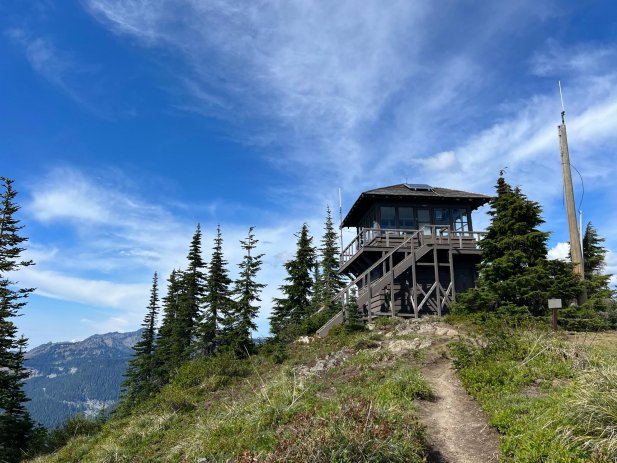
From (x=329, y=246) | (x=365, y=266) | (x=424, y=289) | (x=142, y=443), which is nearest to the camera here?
(x=142, y=443)

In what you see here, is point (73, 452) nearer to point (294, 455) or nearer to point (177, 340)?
point (294, 455)

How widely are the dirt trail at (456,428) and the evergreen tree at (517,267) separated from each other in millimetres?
8932

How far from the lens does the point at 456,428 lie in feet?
30.6

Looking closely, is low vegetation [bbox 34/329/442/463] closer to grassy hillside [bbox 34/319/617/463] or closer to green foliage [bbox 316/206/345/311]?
grassy hillside [bbox 34/319/617/463]

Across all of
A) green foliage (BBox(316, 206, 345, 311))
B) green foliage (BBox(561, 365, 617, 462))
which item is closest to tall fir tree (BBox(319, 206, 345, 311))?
green foliage (BBox(316, 206, 345, 311))

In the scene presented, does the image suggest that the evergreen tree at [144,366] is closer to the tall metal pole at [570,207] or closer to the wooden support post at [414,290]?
the wooden support post at [414,290]

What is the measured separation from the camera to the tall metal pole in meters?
18.5

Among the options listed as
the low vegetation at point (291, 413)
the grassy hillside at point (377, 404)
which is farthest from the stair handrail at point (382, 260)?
the grassy hillside at point (377, 404)

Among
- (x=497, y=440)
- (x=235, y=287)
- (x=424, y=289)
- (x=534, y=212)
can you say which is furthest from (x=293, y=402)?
(x=235, y=287)

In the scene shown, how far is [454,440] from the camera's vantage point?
880 cm

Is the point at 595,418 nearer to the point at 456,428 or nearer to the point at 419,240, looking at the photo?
the point at 456,428

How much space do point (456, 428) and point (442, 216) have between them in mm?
21326

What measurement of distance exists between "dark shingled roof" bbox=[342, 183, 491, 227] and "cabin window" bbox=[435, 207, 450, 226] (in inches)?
27.4

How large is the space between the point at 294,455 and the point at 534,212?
58.6ft
